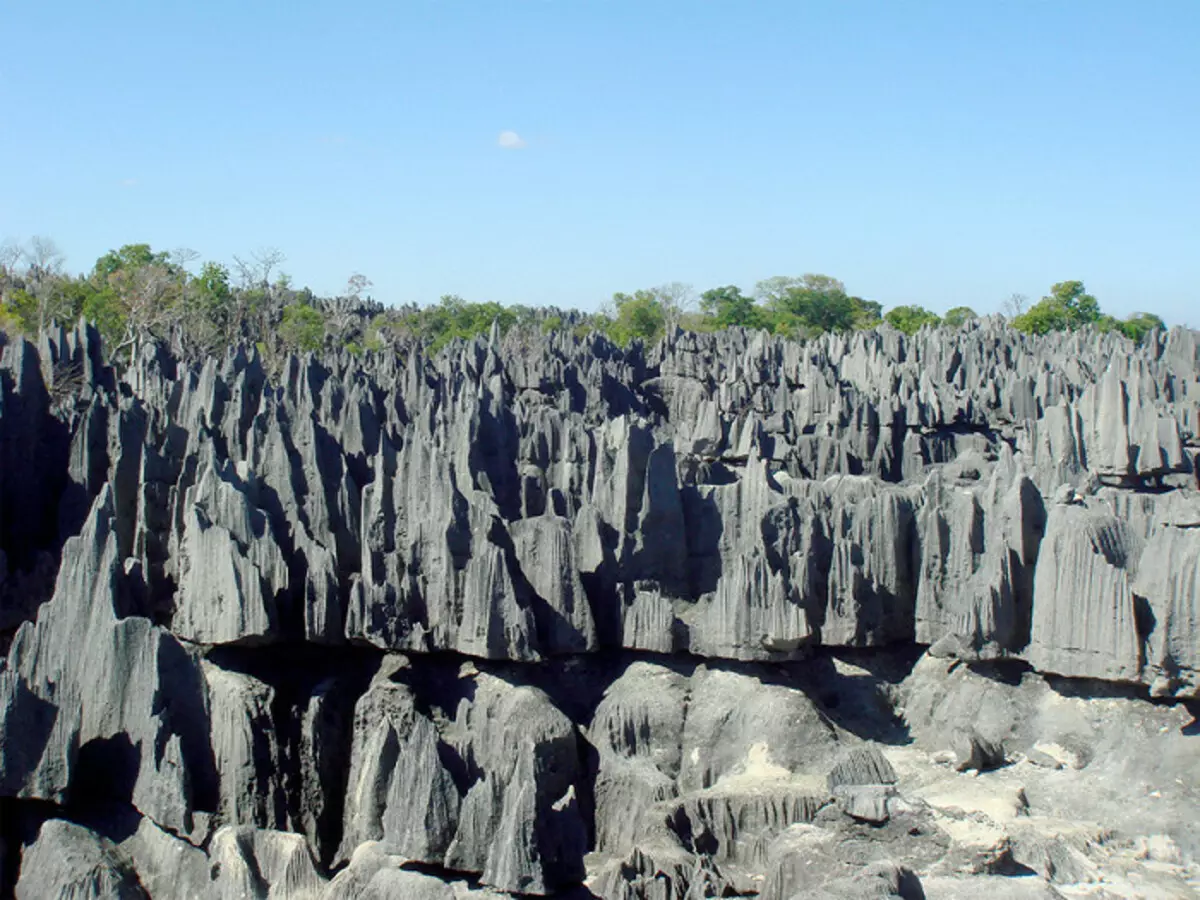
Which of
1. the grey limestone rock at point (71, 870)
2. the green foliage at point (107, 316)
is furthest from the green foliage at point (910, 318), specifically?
the grey limestone rock at point (71, 870)

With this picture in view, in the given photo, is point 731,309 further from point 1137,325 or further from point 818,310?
point 1137,325

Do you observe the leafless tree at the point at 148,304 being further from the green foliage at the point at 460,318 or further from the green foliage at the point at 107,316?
the green foliage at the point at 460,318

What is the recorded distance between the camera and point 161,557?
1895 centimetres

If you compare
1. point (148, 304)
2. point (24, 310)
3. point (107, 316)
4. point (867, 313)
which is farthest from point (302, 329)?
point (867, 313)

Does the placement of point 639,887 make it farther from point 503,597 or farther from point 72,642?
point 72,642

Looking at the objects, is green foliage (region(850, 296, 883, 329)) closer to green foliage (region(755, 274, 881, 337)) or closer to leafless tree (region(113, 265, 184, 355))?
green foliage (region(755, 274, 881, 337))

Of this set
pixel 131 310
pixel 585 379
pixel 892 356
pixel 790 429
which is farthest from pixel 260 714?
pixel 892 356

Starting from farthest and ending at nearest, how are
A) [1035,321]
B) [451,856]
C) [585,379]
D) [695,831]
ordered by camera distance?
1. [1035,321]
2. [585,379]
3. [695,831]
4. [451,856]

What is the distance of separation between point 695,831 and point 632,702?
8.30ft

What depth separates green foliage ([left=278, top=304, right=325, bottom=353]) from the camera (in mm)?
55000

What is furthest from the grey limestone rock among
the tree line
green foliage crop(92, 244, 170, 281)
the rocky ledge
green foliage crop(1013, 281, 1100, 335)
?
green foliage crop(1013, 281, 1100, 335)

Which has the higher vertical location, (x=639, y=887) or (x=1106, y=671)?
(x=1106, y=671)

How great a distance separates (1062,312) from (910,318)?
9614 millimetres

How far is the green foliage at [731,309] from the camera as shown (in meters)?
83.4
